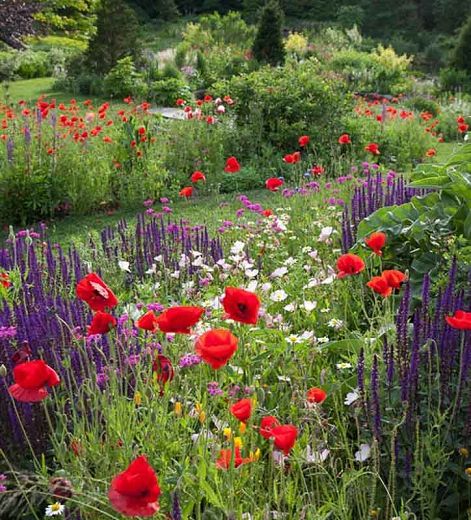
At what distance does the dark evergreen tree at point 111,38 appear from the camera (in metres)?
18.2

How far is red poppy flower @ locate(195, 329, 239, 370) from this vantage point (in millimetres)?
1633

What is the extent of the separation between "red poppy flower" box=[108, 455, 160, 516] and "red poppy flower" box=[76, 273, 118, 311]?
2.29 feet

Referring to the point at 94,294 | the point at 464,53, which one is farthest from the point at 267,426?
the point at 464,53

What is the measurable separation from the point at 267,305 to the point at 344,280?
50 cm

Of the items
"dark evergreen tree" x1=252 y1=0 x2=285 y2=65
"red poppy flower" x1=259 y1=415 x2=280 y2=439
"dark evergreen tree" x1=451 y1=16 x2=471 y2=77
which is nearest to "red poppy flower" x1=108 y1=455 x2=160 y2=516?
"red poppy flower" x1=259 y1=415 x2=280 y2=439

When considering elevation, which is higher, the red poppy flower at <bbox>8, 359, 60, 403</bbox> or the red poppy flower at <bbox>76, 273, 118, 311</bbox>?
the red poppy flower at <bbox>76, 273, 118, 311</bbox>

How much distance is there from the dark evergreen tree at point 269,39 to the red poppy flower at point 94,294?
16734 mm

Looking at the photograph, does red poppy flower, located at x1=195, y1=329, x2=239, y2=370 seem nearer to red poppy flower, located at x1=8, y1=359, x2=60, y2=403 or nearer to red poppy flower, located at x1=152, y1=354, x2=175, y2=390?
red poppy flower, located at x1=8, y1=359, x2=60, y2=403

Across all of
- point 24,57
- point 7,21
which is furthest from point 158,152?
point 24,57

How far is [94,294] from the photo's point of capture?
6.41 ft

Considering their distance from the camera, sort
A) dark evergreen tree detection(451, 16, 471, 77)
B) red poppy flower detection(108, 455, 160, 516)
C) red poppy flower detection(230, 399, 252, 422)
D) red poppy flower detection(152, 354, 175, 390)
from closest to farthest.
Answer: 1. red poppy flower detection(108, 455, 160, 516)
2. red poppy flower detection(230, 399, 252, 422)
3. red poppy flower detection(152, 354, 175, 390)
4. dark evergreen tree detection(451, 16, 471, 77)

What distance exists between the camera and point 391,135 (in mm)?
9438

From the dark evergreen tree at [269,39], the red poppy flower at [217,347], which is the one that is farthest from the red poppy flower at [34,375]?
the dark evergreen tree at [269,39]

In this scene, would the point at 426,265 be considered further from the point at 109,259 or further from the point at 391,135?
the point at 391,135
